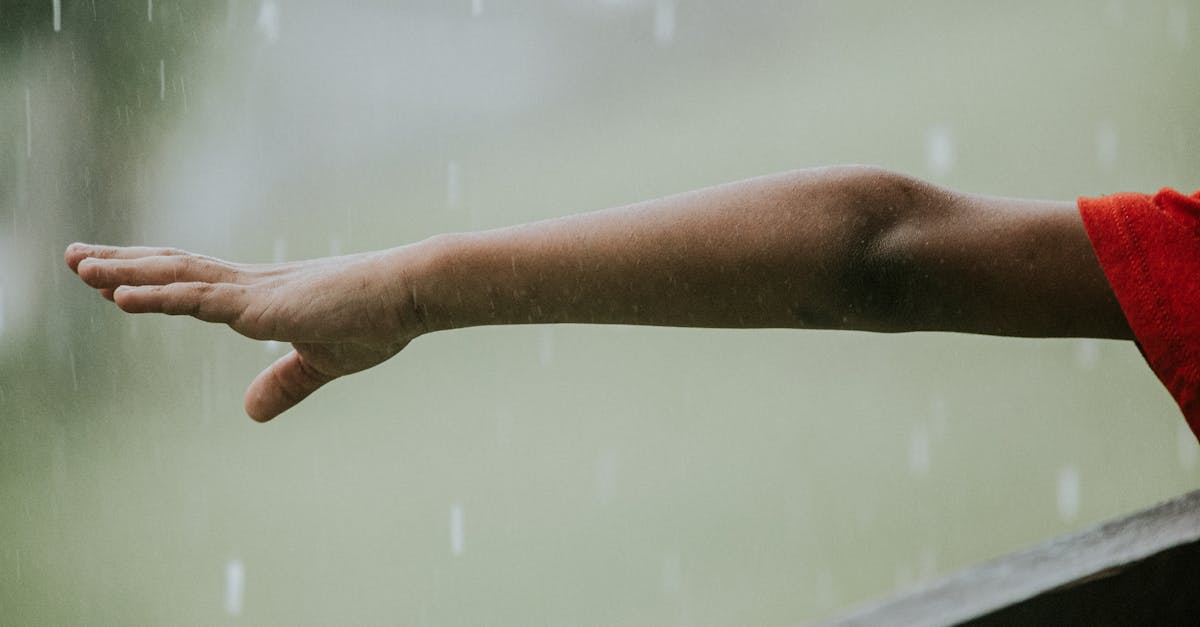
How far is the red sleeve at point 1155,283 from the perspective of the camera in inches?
17.7

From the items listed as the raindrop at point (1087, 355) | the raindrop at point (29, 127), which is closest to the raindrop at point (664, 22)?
the raindrop at point (1087, 355)

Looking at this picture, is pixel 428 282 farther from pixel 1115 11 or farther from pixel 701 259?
pixel 1115 11

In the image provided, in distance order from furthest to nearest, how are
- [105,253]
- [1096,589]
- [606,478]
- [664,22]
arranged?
[664,22] < [606,478] < [105,253] < [1096,589]

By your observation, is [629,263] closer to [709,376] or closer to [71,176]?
[709,376]

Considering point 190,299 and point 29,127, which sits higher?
point 29,127

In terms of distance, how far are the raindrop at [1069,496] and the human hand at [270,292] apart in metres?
2.50

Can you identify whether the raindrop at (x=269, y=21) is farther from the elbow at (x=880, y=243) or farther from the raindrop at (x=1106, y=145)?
the elbow at (x=880, y=243)

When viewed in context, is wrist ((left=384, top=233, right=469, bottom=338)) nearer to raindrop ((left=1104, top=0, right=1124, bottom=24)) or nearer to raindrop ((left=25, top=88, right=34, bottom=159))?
raindrop ((left=1104, top=0, right=1124, bottom=24))

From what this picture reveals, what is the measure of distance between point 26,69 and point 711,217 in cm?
399

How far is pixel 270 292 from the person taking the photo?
24.1 inches

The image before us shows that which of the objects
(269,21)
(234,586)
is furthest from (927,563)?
(269,21)

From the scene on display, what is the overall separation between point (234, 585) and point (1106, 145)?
10.1ft

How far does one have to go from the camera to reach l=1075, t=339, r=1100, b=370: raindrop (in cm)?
268

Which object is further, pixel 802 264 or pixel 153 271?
pixel 153 271
